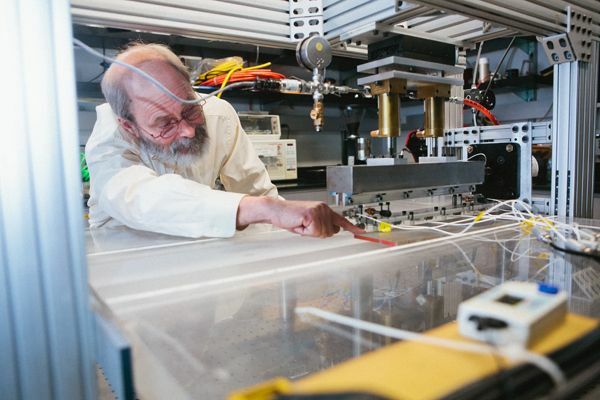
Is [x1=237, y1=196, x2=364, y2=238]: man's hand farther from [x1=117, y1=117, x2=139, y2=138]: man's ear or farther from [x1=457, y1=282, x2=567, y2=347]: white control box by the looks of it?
[x1=117, y1=117, x2=139, y2=138]: man's ear

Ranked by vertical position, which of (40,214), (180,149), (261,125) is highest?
(261,125)

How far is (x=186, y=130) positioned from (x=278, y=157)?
139 centimetres

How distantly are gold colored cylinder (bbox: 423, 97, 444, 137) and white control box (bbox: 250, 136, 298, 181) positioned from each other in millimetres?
1611

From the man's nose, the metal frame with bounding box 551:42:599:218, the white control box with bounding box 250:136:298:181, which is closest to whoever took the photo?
the metal frame with bounding box 551:42:599:218

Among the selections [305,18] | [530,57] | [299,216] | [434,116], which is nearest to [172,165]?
[305,18]

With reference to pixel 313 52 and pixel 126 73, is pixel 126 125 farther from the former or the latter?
pixel 313 52

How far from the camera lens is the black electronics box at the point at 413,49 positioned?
1.10 m

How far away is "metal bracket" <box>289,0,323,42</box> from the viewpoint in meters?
1.29

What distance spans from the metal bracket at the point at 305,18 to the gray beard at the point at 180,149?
0.52 m

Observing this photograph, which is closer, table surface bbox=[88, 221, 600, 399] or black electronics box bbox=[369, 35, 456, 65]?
table surface bbox=[88, 221, 600, 399]

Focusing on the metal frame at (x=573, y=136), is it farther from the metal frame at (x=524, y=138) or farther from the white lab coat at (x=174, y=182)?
the white lab coat at (x=174, y=182)

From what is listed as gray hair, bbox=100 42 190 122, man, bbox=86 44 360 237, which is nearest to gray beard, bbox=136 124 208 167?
man, bbox=86 44 360 237

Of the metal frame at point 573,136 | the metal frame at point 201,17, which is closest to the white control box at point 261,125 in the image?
the metal frame at point 201,17

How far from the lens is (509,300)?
0.42 meters
